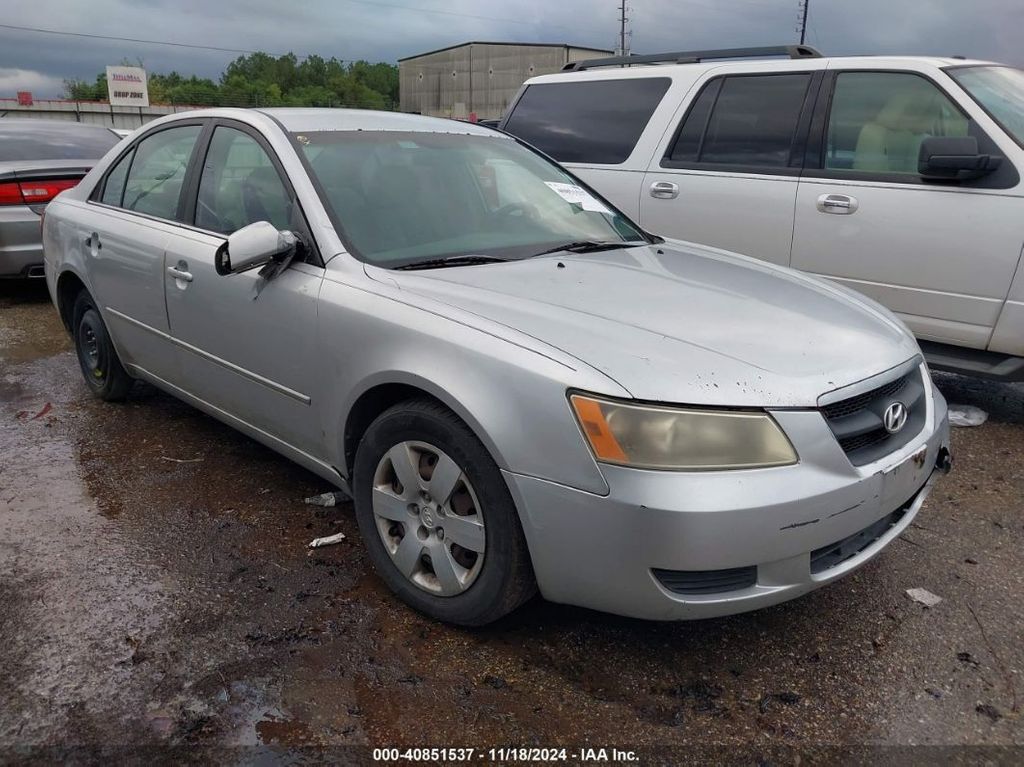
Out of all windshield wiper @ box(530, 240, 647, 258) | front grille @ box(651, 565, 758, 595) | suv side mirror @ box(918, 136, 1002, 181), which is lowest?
front grille @ box(651, 565, 758, 595)

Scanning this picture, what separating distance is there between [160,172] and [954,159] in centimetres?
385

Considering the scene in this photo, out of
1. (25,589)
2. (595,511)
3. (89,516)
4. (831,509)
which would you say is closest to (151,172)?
(89,516)

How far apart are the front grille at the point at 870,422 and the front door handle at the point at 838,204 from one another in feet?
7.19

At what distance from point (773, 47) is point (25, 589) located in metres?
5.05

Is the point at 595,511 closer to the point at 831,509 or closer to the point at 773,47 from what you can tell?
the point at 831,509

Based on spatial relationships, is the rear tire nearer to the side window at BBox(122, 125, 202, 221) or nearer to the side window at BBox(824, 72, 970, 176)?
the side window at BBox(122, 125, 202, 221)

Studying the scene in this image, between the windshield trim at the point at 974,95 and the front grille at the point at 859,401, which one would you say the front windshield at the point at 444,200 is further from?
the windshield trim at the point at 974,95

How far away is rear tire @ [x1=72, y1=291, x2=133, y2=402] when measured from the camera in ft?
14.9

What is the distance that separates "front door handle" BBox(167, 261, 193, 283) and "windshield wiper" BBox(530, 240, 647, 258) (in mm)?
1480

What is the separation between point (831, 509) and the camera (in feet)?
7.23

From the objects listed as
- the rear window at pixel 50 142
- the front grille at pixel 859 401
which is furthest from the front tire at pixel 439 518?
the rear window at pixel 50 142

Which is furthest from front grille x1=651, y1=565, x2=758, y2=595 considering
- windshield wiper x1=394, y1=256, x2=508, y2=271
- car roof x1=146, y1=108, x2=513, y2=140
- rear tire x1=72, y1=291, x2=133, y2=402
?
rear tire x1=72, y1=291, x2=133, y2=402

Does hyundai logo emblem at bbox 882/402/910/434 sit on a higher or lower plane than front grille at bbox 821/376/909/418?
lower

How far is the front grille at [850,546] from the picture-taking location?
7.55 feet
